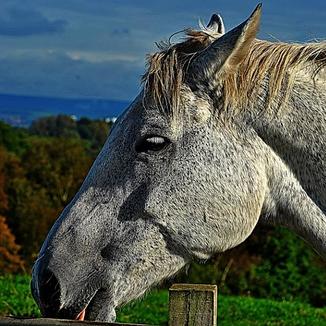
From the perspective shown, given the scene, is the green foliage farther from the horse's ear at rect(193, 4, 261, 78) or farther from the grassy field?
the horse's ear at rect(193, 4, 261, 78)

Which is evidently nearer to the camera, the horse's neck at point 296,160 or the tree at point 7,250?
the horse's neck at point 296,160

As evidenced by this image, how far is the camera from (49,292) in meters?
3.40

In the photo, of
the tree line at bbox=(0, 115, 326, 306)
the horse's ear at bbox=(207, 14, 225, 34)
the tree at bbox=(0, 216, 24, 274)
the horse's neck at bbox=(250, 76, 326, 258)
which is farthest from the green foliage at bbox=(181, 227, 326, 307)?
the horse's neck at bbox=(250, 76, 326, 258)

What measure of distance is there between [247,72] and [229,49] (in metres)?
0.18

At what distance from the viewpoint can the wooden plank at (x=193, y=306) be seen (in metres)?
3.03

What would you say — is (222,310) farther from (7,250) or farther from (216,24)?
(7,250)

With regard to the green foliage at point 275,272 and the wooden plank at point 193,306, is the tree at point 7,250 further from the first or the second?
the wooden plank at point 193,306

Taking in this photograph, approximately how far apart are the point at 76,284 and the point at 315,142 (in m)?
1.31

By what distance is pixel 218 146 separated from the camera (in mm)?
3553

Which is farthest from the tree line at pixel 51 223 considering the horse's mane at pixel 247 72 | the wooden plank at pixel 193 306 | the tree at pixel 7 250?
the wooden plank at pixel 193 306

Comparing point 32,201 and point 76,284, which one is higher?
point 32,201

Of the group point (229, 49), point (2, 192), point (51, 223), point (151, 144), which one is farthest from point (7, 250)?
point (229, 49)

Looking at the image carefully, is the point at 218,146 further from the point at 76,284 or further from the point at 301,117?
the point at 76,284

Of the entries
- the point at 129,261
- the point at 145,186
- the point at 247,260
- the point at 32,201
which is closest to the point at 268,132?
the point at 145,186
